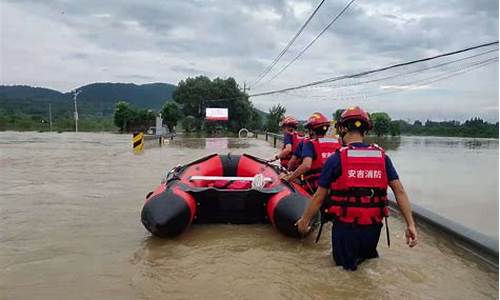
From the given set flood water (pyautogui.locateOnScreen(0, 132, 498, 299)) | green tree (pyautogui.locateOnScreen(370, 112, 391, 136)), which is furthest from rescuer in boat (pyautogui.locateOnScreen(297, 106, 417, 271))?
green tree (pyautogui.locateOnScreen(370, 112, 391, 136))

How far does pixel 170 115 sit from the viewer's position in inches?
2008

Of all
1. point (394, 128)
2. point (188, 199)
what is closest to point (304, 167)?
point (188, 199)

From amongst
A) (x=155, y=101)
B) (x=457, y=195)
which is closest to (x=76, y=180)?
(x=457, y=195)

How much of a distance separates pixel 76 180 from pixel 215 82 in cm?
4848

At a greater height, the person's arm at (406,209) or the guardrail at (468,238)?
the person's arm at (406,209)

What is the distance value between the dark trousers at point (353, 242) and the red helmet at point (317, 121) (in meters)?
1.81

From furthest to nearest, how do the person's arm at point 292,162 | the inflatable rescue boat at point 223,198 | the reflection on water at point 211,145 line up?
the reflection on water at point 211,145 < the person's arm at point 292,162 < the inflatable rescue boat at point 223,198

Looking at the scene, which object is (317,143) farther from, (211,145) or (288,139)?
(211,145)

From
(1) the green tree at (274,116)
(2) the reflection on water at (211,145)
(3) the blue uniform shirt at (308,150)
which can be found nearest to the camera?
(3) the blue uniform shirt at (308,150)

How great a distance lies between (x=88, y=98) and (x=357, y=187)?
161 m

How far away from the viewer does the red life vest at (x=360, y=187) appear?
337 cm

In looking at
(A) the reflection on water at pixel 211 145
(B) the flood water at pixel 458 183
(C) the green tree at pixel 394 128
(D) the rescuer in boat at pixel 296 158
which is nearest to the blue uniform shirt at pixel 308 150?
(D) the rescuer in boat at pixel 296 158

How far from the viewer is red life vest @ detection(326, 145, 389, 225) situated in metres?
3.37

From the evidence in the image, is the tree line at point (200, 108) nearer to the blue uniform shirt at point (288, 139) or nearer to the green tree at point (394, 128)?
the green tree at point (394, 128)
